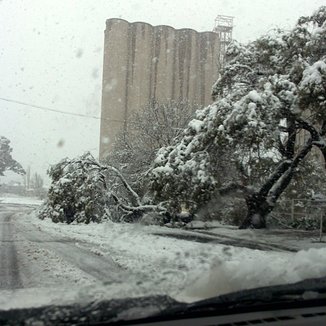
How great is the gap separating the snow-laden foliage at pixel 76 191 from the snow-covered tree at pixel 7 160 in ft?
26.9

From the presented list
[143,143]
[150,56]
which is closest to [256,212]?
[143,143]

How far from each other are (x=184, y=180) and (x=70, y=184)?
21.5 ft

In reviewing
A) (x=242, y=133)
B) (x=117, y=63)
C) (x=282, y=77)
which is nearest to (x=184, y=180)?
(x=242, y=133)

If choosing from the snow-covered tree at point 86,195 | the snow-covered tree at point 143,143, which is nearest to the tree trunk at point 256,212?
the snow-covered tree at point 86,195

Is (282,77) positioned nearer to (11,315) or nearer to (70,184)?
(70,184)

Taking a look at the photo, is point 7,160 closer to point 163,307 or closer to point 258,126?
point 258,126

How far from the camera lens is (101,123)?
1228 centimetres

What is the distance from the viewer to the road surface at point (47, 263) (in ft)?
21.6

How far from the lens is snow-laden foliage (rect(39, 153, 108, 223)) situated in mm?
20250

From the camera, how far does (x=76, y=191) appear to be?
808 inches

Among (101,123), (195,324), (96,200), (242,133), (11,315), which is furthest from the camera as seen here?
(96,200)

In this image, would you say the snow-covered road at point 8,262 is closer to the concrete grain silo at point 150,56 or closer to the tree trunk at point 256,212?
the concrete grain silo at point 150,56

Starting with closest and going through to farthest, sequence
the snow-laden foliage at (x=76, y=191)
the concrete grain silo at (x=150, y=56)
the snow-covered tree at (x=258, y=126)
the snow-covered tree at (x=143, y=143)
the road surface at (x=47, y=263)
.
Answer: the road surface at (x=47, y=263) → the concrete grain silo at (x=150, y=56) → the snow-covered tree at (x=258, y=126) → the snow-laden foliage at (x=76, y=191) → the snow-covered tree at (x=143, y=143)

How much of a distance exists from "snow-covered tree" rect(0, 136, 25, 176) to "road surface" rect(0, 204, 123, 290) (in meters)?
1.72
